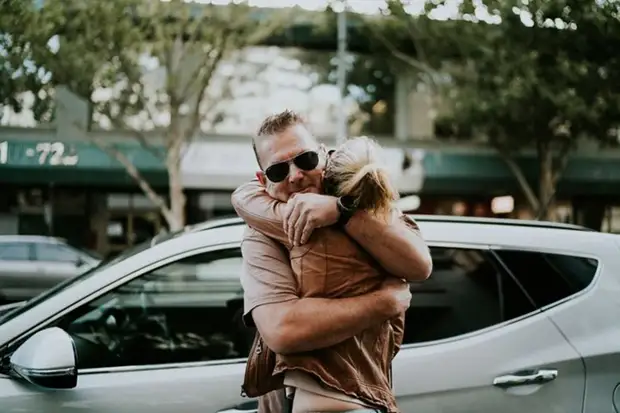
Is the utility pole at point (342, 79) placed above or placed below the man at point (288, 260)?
above

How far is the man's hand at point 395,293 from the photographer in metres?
1.77

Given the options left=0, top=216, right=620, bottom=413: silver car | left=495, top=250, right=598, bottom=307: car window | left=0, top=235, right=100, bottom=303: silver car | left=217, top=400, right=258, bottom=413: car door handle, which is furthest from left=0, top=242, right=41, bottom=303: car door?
left=495, top=250, right=598, bottom=307: car window

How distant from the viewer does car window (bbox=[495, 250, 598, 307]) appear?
2.85 meters

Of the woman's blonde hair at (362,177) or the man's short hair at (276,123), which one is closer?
the woman's blonde hair at (362,177)

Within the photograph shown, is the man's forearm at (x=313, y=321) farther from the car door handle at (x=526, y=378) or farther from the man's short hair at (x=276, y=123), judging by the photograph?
the car door handle at (x=526, y=378)

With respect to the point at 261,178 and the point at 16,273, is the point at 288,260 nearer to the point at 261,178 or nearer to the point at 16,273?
the point at 261,178

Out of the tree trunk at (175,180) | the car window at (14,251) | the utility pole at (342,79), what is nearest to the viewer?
the car window at (14,251)

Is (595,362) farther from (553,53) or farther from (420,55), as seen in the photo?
(420,55)

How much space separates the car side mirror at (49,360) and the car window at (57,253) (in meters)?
9.61

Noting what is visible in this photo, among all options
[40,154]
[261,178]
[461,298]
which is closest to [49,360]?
[261,178]

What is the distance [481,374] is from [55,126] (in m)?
12.7

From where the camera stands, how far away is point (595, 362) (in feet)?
8.95

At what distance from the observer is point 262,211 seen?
183cm

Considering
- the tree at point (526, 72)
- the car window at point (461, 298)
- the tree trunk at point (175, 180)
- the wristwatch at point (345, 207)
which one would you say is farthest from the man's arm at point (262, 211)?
the tree trunk at point (175, 180)
